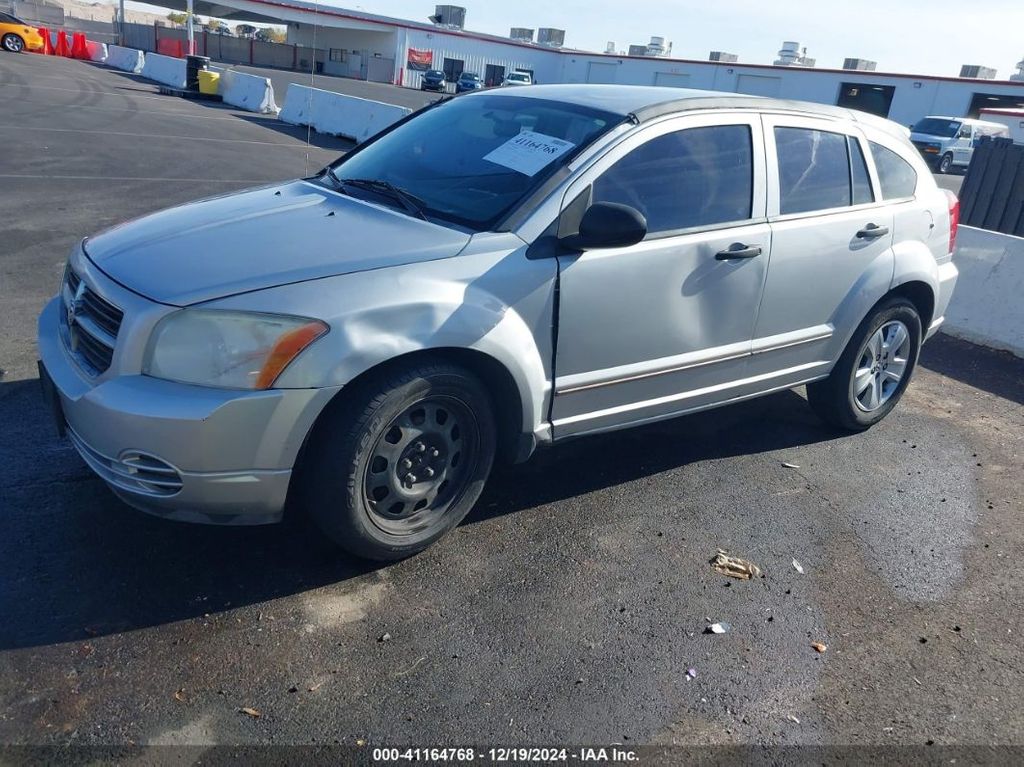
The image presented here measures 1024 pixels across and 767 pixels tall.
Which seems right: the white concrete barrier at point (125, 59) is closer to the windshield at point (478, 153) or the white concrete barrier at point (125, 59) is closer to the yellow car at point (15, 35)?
the yellow car at point (15, 35)

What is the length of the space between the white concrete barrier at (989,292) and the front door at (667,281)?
4.09m

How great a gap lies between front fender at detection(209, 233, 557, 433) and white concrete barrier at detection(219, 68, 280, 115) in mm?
21314

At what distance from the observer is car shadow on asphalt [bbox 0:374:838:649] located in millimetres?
3086

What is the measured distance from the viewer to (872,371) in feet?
17.2

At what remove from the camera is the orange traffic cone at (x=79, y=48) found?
3938cm

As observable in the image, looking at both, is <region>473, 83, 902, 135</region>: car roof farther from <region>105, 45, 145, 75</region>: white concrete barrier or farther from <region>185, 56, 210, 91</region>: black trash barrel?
<region>105, 45, 145, 75</region>: white concrete barrier

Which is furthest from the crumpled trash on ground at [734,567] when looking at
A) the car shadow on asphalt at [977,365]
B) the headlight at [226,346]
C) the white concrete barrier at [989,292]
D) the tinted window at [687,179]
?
the white concrete barrier at [989,292]

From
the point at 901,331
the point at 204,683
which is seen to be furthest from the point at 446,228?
the point at 901,331

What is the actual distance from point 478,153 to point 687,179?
100 centimetres

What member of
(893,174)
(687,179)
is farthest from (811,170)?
(687,179)

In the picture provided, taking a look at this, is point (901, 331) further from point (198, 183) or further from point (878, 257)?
point (198, 183)

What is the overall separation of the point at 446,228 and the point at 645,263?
0.91m

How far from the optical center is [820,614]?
3.52 metres

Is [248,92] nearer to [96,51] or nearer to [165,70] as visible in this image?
[165,70]
